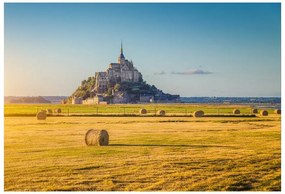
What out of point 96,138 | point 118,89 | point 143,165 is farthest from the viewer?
point 118,89

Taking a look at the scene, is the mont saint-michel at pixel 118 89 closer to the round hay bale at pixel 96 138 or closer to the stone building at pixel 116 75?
the stone building at pixel 116 75

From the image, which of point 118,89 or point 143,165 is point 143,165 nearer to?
point 143,165

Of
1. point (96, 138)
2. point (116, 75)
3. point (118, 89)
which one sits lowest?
point (96, 138)

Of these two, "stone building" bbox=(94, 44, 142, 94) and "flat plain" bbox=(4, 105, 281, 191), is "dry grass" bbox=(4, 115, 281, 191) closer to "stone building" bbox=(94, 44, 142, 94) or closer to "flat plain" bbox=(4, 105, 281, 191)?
"flat plain" bbox=(4, 105, 281, 191)

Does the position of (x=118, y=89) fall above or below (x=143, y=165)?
above

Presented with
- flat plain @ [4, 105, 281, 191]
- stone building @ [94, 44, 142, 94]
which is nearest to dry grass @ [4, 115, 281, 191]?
flat plain @ [4, 105, 281, 191]

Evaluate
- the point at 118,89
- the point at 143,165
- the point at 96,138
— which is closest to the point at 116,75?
the point at 118,89

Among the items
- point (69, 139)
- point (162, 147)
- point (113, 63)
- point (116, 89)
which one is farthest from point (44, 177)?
point (113, 63)

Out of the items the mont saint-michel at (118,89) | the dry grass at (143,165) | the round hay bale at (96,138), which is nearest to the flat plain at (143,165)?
the dry grass at (143,165)
